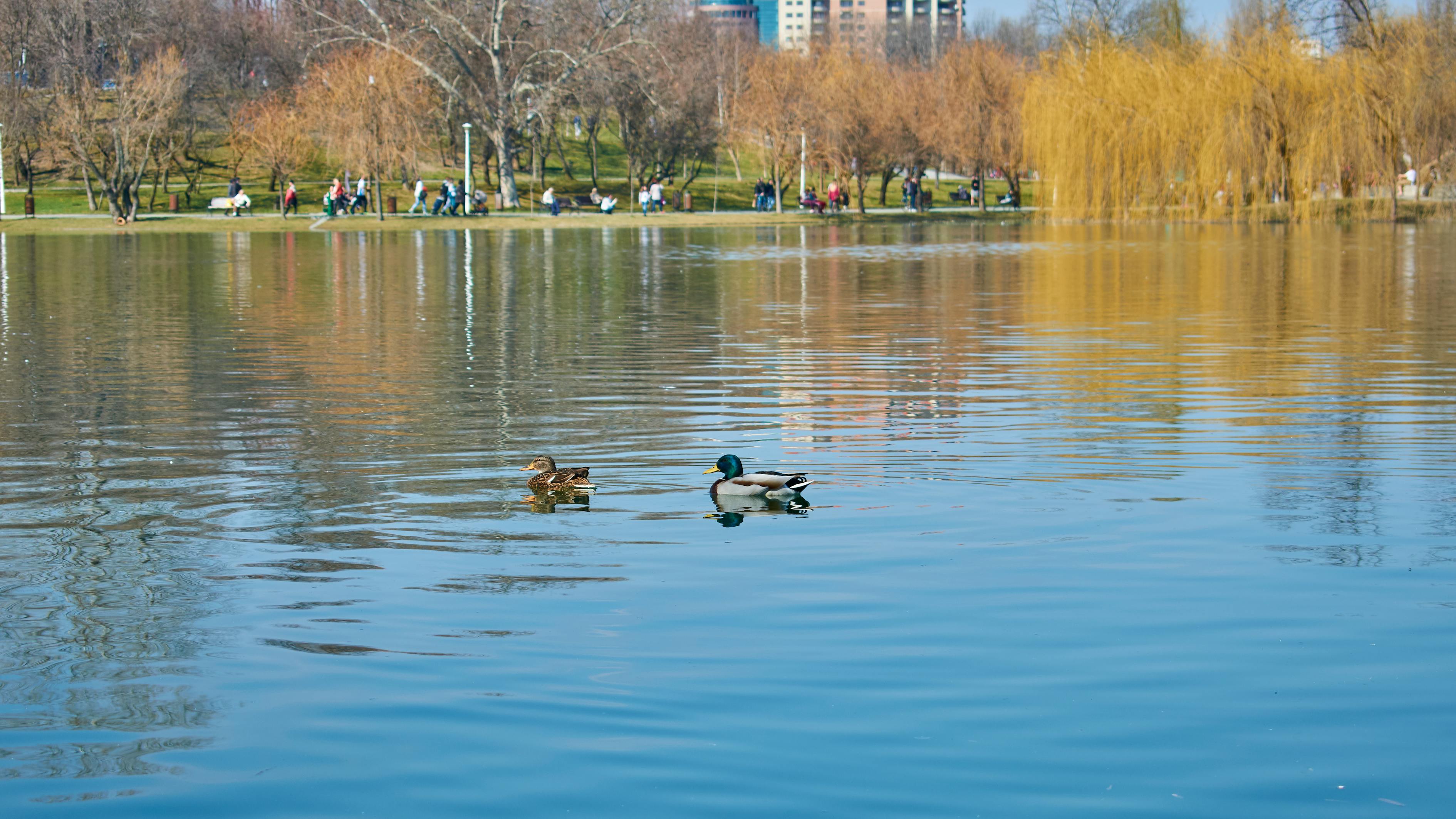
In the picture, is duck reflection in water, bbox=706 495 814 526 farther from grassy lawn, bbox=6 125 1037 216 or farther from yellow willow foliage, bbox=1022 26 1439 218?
grassy lawn, bbox=6 125 1037 216

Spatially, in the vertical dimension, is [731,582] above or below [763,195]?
below

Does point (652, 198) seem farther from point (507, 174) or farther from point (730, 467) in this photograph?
point (730, 467)

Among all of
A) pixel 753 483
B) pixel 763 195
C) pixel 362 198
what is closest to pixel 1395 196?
pixel 763 195

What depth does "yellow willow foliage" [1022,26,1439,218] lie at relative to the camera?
46.7 metres

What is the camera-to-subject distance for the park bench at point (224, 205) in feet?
201

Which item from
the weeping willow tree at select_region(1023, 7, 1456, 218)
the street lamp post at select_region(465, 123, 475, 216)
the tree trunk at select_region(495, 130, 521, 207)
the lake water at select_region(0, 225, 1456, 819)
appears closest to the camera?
the lake water at select_region(0, 225, 1456, 819)

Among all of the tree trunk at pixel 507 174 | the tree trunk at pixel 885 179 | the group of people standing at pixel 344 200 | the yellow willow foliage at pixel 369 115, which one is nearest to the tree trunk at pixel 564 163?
the tree trunk at pixel 507 174

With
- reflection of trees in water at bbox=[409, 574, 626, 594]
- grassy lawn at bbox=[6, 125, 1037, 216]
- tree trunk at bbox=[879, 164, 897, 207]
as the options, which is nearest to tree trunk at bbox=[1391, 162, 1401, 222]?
grassy lawn at bbox=[6, 125, 1037, 216]

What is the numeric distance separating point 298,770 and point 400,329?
52.8ft

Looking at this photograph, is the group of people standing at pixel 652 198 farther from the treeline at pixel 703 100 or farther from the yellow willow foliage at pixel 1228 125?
the yellow willow foliage at pixel 1228 125

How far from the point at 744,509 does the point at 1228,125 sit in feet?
139

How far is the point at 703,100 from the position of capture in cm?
7362

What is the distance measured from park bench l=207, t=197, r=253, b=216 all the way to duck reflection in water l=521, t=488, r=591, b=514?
54526mm

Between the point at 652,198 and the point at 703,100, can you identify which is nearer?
the point at 652,198
